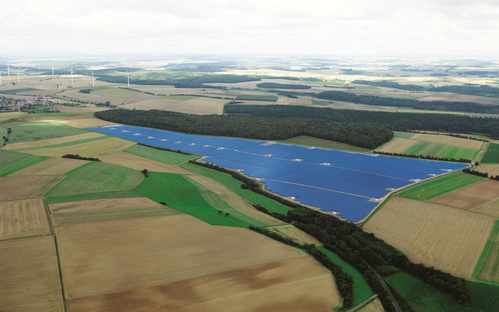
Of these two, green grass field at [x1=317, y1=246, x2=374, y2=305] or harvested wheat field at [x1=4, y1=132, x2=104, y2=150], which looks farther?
harvested wheat field at [x1=4, y1=132, x2=104, y2=150]

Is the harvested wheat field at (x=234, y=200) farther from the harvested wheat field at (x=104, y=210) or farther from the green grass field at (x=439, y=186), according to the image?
the green grass field at (x=439, y=186)

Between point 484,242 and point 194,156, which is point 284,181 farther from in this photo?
point 484,242

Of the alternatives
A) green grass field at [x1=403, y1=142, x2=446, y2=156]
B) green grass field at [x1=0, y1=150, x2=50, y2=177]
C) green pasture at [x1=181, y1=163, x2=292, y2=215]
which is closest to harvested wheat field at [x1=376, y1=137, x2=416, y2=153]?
green grass field at [x1=403, y1=142, x2=446, y2=156]

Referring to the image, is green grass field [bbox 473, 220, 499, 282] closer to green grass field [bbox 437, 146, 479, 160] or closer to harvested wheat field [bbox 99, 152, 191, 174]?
green grass field [bbox 437, 146, 479, 160]

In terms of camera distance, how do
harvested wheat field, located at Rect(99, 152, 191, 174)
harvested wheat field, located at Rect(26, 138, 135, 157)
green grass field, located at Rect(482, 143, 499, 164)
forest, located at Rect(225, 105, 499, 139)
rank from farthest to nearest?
forest, located at Rect(225, 105, 499, 139) → green grass field, located at Rect(482, 143, 499, 164) → harvested wheat field, located at Rect(26, 138, 135, 157) → harvested wheat field, located at Rect(99, 152, 191, 174)

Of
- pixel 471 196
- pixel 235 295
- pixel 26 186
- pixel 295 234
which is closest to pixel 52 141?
pixel 26 186
